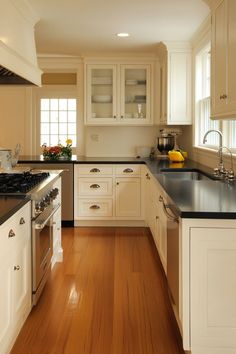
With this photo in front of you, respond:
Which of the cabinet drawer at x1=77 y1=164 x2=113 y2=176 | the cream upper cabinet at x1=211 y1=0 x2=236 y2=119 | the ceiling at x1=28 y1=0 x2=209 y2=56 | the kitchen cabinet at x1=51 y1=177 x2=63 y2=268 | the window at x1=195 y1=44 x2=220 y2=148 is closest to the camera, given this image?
the cream upper cabinet at x1=211 y1=0 x2=236 y2=119

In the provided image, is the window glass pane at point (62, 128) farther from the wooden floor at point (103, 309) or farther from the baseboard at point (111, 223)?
the wooden floor at point (103, 309)

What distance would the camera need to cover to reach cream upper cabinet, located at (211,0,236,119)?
8.70ft

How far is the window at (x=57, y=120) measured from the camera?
6.34 meters

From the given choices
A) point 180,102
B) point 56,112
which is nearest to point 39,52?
point 56,112

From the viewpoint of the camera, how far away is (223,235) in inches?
79.8

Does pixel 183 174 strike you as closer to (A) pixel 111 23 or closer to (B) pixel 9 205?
(A) pixel 111 23

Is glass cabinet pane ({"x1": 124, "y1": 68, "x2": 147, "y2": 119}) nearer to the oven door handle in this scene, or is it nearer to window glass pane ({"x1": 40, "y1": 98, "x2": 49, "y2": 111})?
window glass pane ({"x1": 40, "y1": 98, "x2": 49, "y2": 111})

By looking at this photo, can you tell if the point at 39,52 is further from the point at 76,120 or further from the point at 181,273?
the point at 181,273

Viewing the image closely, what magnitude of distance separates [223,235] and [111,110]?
4157 millimetres

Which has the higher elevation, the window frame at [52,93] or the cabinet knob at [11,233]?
the window frame at [52,93]

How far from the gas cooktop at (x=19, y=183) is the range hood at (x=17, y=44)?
0.77 m

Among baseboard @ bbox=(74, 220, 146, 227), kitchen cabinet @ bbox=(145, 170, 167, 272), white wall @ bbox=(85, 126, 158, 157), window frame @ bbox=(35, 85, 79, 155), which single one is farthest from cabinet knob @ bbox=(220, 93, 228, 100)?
window frame @ bbox=(35, 85, 79, 155)

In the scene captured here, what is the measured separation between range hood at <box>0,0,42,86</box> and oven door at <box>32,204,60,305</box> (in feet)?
3.49

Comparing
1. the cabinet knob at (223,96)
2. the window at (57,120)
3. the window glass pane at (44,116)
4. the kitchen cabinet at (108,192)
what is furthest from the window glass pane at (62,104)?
the cabinet knob at (223,96)
